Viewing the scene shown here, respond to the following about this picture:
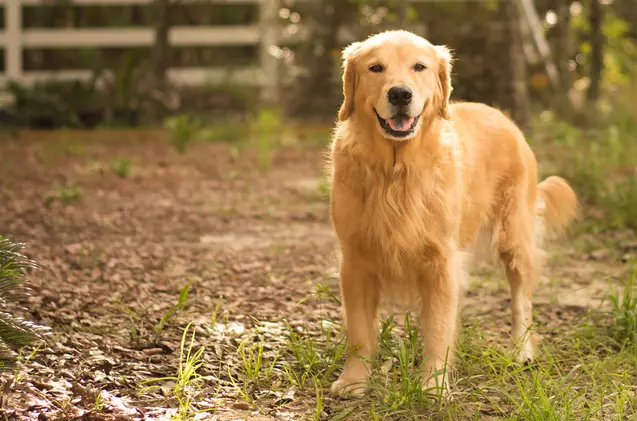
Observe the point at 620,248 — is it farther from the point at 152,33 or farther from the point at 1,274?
the point at 152,33

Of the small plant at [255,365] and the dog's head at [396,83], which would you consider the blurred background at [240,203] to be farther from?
the dog's head at [396,83]

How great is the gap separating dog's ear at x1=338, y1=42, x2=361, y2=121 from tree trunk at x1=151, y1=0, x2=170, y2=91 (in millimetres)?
9740

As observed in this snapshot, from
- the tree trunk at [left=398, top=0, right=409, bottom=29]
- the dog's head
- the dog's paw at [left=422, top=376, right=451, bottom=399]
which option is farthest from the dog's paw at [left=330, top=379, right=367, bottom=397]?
the tree trunk at [left=398, top=0, right=409, bottom=29]

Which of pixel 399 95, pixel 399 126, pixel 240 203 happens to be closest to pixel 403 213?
pixel 399 126

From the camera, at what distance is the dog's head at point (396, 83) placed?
319 centimetres

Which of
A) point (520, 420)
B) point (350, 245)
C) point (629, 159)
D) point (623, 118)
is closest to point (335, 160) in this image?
point (350, 245)

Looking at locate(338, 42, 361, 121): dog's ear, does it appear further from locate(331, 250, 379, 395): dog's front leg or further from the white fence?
the white fence

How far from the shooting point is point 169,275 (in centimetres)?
488

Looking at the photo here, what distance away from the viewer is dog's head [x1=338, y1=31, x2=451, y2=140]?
319 cm

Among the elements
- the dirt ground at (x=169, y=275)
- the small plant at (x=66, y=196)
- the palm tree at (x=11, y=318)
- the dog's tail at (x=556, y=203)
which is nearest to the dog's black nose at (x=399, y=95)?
the dirt ground at (x=169, y=275)

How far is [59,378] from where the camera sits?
3178mm

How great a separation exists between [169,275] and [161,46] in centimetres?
849

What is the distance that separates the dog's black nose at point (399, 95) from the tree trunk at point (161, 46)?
1007 cm

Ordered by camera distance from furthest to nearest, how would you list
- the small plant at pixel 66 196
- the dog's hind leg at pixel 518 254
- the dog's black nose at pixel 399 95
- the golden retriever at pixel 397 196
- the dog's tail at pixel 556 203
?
the small plant at pixel 66 196
the dog's tail at pixel 556 203
the dog's hind leg at pixel 518 254
the golden retriever at pixel 397 196
the dog's black nose at pixel 399 95
